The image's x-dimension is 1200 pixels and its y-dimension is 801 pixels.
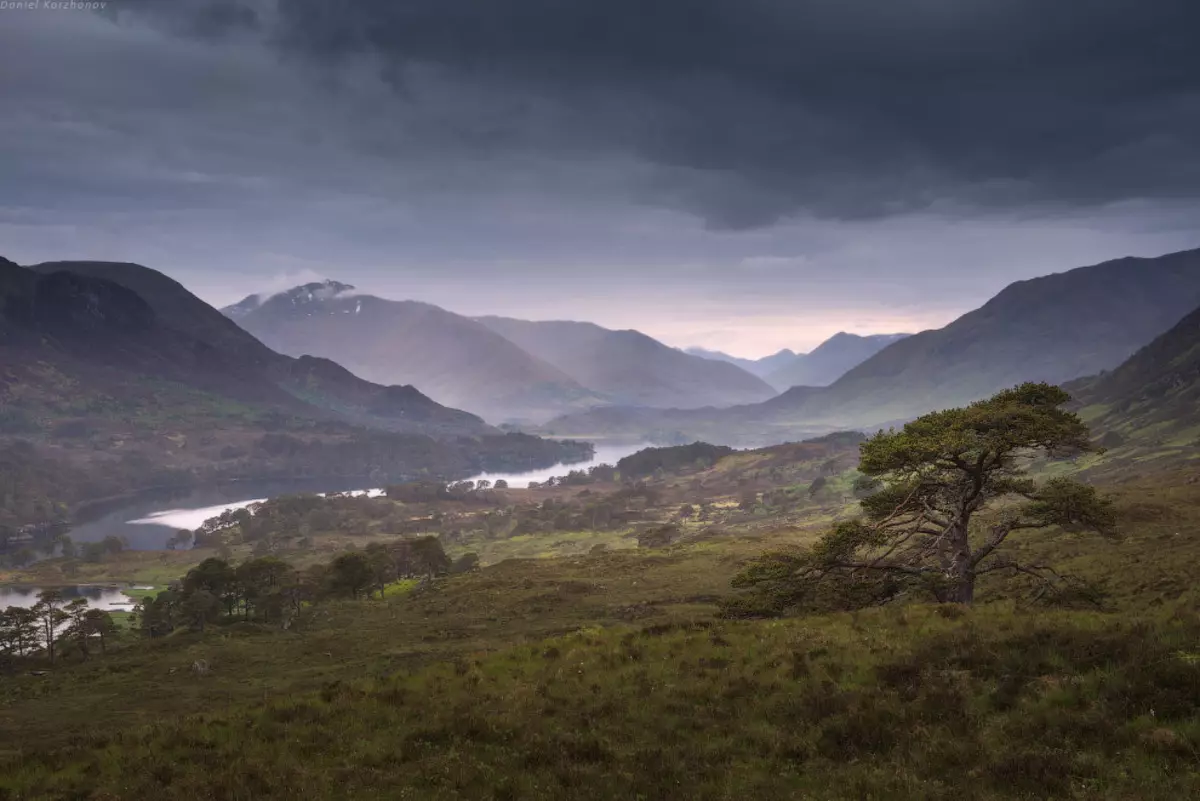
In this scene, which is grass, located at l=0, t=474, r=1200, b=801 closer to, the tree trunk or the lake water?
the tree trunk

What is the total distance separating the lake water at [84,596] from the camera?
575 ft

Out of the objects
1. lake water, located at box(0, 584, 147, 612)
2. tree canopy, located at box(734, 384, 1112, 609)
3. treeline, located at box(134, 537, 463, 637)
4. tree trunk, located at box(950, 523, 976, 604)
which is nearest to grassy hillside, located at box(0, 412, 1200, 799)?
tree canopy, located at box(734, 384, 1112, 609)

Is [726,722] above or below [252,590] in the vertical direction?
above

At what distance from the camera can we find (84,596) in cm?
18650

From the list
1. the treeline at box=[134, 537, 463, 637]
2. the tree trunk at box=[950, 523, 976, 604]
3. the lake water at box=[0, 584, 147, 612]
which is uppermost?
the tree trunk at box=[950, 523, 976, 604]

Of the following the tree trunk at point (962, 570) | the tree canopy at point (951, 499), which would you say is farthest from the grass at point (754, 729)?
the tree trunk at point (962, 570)

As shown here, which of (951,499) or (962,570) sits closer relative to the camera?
(962,570)

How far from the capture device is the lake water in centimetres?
17512

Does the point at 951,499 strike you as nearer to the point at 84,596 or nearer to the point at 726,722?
the point at 726,722

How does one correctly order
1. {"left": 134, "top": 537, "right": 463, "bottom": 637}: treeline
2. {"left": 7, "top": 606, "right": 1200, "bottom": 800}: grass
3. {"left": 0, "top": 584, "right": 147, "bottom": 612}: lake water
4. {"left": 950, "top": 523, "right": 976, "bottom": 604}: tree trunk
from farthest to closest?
{"left": 0, "top": 584, "right": 147, "bottom": 612}: lake water < {"left": 134, "top": 537, "right": 463, "bottom": 637}: treeline < {"left": 950, "top": 523, "right": 976, "bottom": 604}: tree trunk < {"left": 7, "top": 606, "right": 1200, "bottom": 800}: grass

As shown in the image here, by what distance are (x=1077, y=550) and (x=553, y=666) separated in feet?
152

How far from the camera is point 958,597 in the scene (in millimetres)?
33969

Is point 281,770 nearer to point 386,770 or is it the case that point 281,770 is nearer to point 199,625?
point 386,770

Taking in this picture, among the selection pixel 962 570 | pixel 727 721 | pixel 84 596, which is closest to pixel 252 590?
pixel 962 570
